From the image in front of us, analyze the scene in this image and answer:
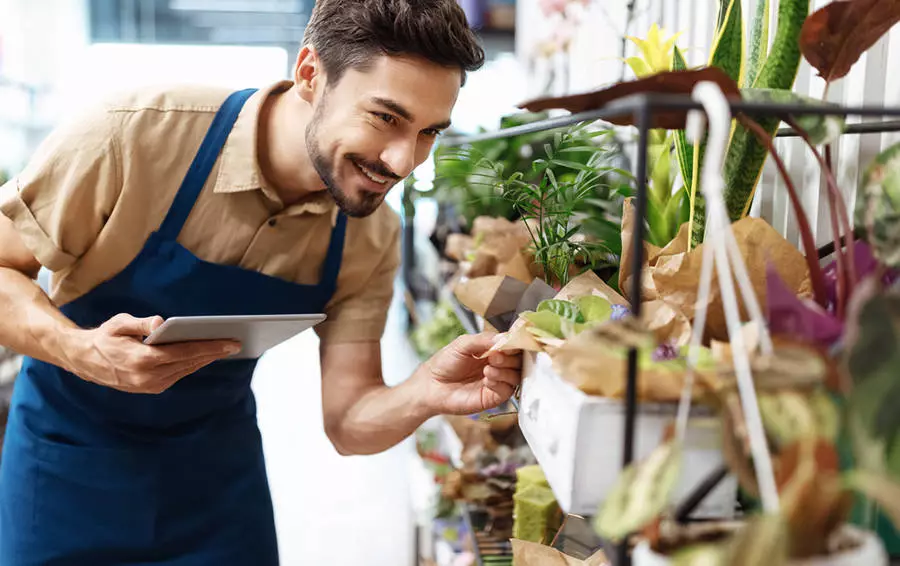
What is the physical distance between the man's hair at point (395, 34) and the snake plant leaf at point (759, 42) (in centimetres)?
43

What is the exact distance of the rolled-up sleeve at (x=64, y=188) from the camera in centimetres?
132

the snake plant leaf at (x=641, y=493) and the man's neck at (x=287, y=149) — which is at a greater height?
the man's neck at (x=287, y=149)

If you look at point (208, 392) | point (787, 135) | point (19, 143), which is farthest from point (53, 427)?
point (19, 143)

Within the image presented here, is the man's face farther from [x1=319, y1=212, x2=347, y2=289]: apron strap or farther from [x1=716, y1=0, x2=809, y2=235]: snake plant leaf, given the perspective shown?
[x1=716, y1=0, x2=809, y2=235]: snake plant leaf

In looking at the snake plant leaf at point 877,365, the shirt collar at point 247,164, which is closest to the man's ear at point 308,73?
the shirt collar at point 247,164

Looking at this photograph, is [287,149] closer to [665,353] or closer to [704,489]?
[665,353]

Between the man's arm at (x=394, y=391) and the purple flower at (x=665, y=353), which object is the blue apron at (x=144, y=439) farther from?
the purple flower at (x=665, y=353)

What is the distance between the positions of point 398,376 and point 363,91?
3.61 meters

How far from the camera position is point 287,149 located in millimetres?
1471

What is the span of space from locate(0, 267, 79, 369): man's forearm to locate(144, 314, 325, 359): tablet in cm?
21

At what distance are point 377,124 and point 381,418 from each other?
581 mm

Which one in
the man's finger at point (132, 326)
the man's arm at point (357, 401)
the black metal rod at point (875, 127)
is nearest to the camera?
the black metal rod at point (875, 127)

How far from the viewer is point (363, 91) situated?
1266mm

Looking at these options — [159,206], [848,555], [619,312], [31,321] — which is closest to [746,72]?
[619,312]
